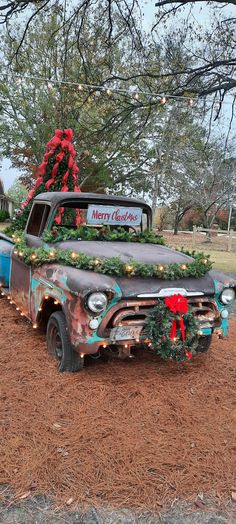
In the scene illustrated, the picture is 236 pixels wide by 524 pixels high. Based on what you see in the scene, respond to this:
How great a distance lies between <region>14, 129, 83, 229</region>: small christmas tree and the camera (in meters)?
6.41

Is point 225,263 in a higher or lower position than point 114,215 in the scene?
lower

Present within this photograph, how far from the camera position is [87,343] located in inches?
131

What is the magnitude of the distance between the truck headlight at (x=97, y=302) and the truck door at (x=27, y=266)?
1413 millimetres

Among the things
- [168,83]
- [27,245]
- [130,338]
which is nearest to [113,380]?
[130,338]

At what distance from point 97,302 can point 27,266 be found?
154cm

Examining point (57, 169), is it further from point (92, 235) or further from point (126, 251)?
point (126, 251)

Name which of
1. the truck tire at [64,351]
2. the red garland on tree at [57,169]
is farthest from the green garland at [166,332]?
the red garland on tree at [57,169]

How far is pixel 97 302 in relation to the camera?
3.26 metres

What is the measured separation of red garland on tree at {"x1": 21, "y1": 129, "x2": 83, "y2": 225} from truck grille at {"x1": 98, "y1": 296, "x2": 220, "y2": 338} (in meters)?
3.38

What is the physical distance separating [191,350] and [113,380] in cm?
74

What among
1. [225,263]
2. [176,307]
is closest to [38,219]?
[176,307]

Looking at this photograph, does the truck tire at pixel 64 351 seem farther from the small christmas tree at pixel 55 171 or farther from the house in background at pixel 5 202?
the house in background at pixel 5 202

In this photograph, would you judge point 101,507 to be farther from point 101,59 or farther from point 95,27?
point 101,59

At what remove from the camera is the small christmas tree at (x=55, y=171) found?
21.0 feet
